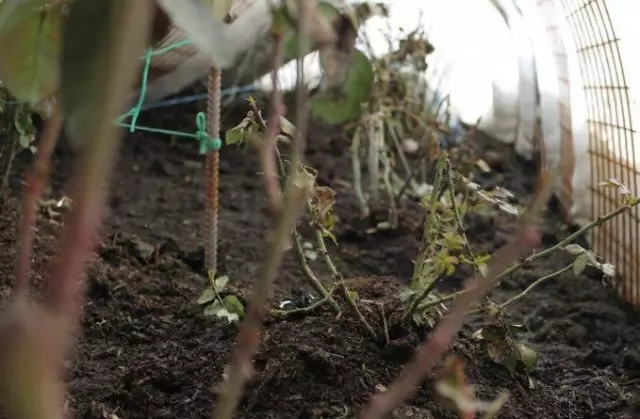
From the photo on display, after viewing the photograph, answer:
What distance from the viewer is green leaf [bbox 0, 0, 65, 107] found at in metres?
0.72

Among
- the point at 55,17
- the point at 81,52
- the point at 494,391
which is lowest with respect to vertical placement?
the point at 494,391

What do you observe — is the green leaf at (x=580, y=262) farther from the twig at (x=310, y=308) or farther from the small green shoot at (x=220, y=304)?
the small green shoot at (x=220, y=304)

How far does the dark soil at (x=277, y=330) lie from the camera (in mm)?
1110

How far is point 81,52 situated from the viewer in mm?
447

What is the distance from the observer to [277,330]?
1228mm

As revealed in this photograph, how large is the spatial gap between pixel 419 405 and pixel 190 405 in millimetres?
324

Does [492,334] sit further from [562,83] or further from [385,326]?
[562,83]

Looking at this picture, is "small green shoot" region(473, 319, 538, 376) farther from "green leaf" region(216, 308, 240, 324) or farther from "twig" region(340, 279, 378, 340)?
"green leaf" region(216, 308, 240, 324)

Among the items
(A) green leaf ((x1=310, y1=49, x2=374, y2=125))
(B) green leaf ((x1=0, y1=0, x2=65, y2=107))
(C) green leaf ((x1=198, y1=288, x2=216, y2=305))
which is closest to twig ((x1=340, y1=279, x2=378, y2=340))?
(C) green leaf ((x1=198, y1=288, x2=216, y2=305))

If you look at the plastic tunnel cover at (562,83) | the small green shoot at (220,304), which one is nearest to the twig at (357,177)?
the plastic tunnel cover at (562,83)

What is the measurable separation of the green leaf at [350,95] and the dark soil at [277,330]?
439 millimetres

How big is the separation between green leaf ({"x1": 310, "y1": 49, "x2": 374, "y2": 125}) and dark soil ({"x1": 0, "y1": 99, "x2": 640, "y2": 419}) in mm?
439

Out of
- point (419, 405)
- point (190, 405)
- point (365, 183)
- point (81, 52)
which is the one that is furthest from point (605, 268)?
point (365, 183)

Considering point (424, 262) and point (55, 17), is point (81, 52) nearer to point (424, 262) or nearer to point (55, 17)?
point (55, 17)
